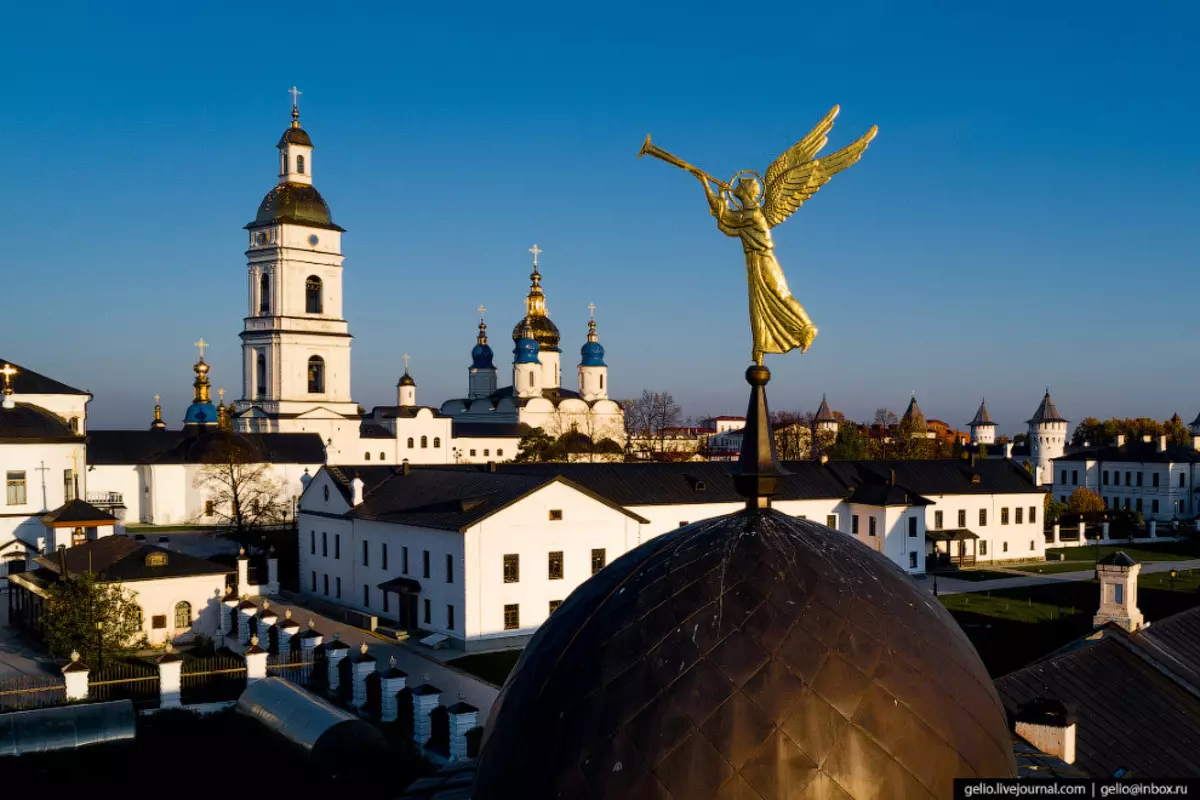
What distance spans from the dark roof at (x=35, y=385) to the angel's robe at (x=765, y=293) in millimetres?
54105

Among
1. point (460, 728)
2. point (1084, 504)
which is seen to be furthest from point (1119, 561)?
point (1084, 504)

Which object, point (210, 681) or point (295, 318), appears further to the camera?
point (295, 318)

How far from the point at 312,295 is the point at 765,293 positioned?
229 feet

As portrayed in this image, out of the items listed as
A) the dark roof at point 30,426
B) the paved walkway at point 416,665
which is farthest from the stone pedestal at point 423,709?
the dark roof at point 30,426

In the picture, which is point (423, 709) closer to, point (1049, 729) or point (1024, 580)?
point (1049, 729)

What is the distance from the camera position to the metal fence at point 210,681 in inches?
923

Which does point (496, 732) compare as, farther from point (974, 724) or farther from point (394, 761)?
point (394, 761)

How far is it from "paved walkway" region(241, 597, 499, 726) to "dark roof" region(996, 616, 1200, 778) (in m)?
10.3

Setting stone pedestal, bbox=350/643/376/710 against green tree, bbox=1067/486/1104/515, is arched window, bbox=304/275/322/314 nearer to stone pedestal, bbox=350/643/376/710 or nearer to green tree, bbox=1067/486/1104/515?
green tree, bbox=1067/486/1104/515

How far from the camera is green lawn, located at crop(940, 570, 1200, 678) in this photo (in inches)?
1009

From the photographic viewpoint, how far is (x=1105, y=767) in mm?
12609

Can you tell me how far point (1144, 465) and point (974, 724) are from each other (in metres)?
74.4

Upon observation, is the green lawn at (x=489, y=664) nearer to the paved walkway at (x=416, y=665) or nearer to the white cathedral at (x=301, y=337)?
the paved walkway at (x=416, y=665)

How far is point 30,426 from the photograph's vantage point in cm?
4312
